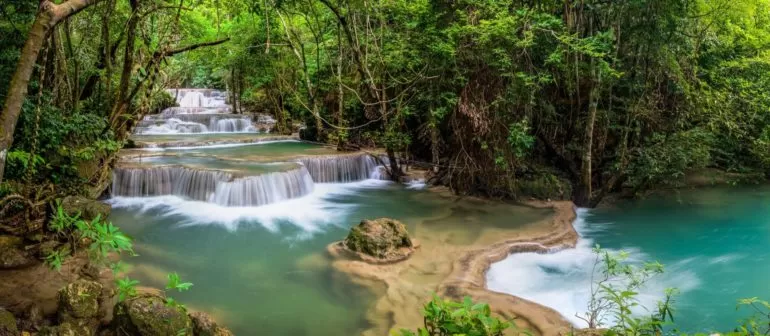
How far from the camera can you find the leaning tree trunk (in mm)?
2600

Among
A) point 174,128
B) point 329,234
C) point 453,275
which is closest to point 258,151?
point 329,234

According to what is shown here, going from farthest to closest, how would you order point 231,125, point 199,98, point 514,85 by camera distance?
point 199,98 < point 231,125 < point 514,85

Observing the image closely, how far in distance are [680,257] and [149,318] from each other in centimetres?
809

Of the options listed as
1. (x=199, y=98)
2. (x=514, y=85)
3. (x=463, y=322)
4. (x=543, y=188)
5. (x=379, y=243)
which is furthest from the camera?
(x=199, y=98)

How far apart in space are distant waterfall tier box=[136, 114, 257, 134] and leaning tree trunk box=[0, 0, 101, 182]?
18.4 m

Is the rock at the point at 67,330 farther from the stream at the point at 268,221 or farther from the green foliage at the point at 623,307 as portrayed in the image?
the green foliage at the point at 623,307

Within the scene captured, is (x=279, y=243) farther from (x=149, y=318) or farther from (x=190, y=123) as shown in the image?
(x=190, y=123)

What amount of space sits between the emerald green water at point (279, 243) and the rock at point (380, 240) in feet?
1.89

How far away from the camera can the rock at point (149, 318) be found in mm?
3900

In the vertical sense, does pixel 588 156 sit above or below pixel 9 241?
above

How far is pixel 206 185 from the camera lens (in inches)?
398

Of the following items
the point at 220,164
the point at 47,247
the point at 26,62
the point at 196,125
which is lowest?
the point at 47,247

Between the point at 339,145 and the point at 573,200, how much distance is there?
6.99 meters

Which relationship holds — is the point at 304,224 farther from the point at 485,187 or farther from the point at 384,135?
the point at 485,187
